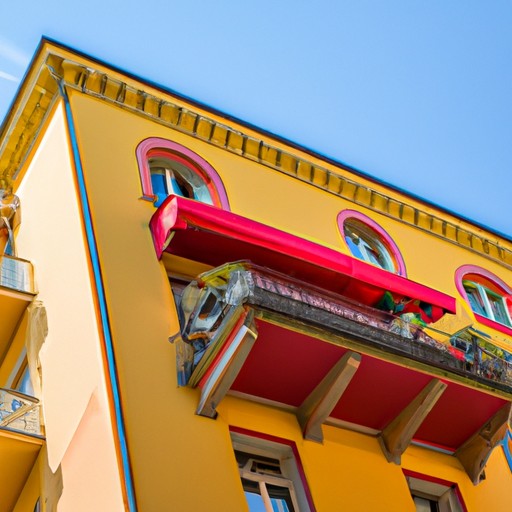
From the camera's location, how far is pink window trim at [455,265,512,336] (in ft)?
41.5

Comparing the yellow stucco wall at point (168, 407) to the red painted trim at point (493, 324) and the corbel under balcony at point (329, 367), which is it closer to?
the corbel under balcony at point (329, 367)

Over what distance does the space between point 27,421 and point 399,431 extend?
146 inches

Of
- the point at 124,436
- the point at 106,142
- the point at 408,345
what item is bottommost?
the point at 124,436

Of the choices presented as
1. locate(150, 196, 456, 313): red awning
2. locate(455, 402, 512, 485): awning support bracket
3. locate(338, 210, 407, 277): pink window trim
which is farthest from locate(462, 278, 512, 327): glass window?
locate(455, 402, 512, 485): awning support bracket

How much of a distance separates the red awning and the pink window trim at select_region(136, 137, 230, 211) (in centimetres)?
162

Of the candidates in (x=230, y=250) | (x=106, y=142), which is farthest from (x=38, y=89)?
(x=230, y=250)

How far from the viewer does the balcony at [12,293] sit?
9.23 meters

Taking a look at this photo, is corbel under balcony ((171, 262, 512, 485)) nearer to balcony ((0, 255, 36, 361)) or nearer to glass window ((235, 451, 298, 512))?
glass window ((235, 451, 298, 512))

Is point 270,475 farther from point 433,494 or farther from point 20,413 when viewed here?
point 20,413

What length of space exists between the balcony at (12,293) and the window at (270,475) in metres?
3.31

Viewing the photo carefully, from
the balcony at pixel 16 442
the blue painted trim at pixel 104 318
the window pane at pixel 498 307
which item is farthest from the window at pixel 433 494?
the window pane at pixel 498 307

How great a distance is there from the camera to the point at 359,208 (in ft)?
43.6

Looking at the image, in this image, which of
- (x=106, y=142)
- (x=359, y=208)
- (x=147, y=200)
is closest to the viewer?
(x=147, y=200)

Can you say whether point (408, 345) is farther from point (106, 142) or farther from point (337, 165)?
point (337, 165)
